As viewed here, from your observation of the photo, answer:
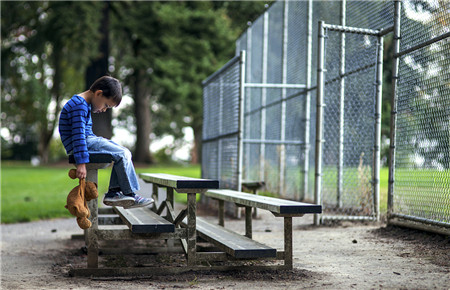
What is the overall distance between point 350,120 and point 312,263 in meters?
4.58

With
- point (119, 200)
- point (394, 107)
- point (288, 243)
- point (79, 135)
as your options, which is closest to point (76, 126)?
point (79, 135)

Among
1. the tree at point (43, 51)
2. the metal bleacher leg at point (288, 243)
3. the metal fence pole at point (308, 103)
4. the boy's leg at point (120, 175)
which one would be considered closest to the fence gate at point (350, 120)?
the metal fence pole at point (308, 103)

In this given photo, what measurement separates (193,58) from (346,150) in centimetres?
2041

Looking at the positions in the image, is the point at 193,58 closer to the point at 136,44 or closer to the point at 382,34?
the point at 136,44

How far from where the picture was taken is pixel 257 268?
5.66m

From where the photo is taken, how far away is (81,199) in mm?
5344

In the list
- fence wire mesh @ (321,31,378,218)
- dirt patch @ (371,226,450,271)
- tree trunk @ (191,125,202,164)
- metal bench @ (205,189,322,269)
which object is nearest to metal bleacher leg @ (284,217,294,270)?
metal bench @ (205,189,322,269)

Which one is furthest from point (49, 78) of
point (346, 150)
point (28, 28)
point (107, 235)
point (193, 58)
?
point (107, 235)

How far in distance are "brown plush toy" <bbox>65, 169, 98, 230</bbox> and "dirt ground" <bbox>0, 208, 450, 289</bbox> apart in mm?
543

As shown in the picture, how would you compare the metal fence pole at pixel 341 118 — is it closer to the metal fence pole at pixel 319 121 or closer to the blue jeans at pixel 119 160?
the metal fence pole at pixel 319 121

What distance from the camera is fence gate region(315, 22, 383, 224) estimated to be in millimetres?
9227

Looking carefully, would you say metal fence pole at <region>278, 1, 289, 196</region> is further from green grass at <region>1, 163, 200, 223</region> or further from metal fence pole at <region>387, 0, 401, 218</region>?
metal fence pole at <region>387, 0, 401, 218</region>

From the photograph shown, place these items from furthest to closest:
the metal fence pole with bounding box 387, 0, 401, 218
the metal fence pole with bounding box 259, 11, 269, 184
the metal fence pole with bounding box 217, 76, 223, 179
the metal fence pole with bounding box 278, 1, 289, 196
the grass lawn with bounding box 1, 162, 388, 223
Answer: the metal fence pole with bounding box 259, 11, 269, 184, the metal fence pole with bounding box 278, 1, 289, 196, the metal fence pole with bounding box 217, 76, 223, 179, the grass lawn with bounding box 1, 162, 388, 223, the metal fence pole with bounding box 387, 0, 401, 218

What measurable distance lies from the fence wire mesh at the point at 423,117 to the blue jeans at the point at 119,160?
3.53 metres
